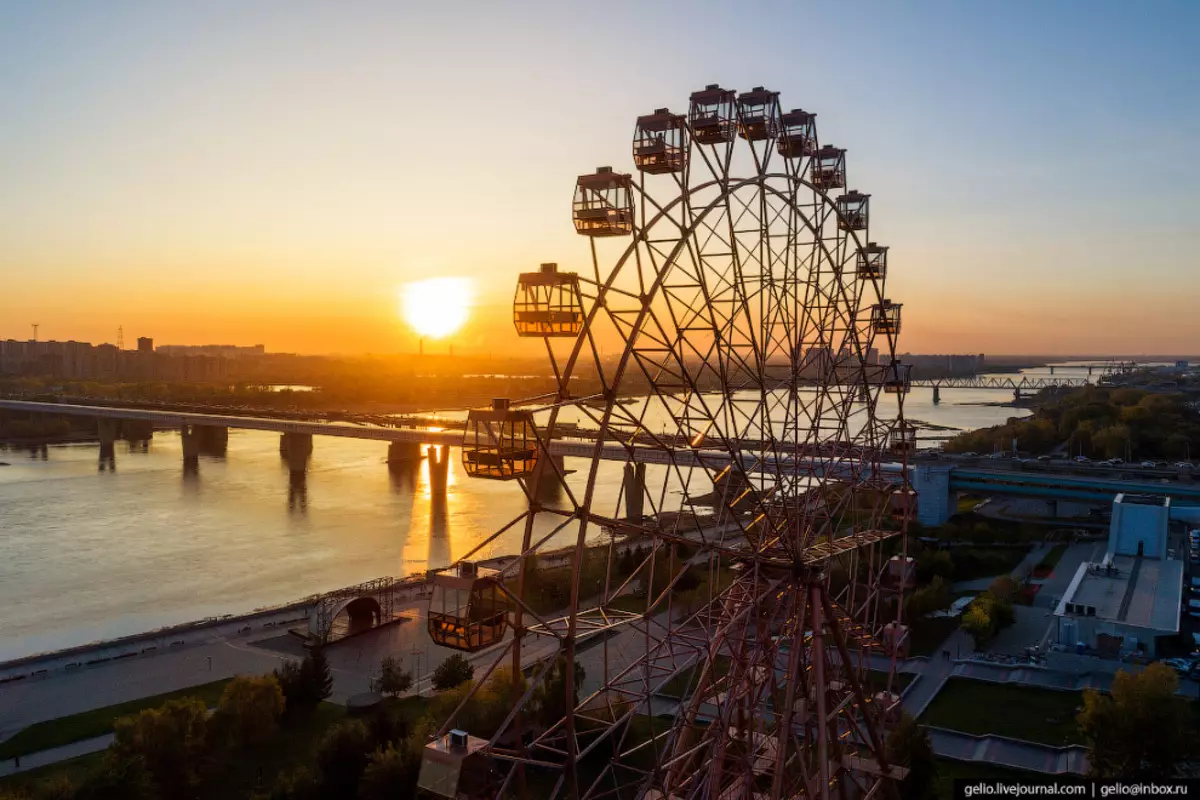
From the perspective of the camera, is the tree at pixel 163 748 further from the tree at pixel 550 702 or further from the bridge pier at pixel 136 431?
the bridge pier at pixel 136 431

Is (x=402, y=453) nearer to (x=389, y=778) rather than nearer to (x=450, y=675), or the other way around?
(x=450, y=675)

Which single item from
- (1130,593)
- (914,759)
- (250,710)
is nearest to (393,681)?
(250,710)

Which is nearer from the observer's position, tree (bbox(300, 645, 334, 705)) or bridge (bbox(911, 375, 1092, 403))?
tree (bbox(300, 645, 334, 705))

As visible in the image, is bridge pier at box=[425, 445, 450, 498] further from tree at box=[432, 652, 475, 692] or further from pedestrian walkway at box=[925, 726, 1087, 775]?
pedestrian walkway at box=[925, 726, 1087, 775]

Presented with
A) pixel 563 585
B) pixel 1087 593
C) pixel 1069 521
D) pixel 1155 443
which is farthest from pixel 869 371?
pixel 1155 443

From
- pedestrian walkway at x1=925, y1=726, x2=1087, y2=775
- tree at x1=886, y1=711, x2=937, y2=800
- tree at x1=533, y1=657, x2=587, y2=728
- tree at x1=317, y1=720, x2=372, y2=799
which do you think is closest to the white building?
pedestrian walkway at x1=925, y1=726, x2=1087, y2=775

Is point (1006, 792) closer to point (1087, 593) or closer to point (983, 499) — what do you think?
point (1087, 593)

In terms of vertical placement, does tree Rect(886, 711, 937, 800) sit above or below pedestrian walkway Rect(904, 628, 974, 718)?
above
